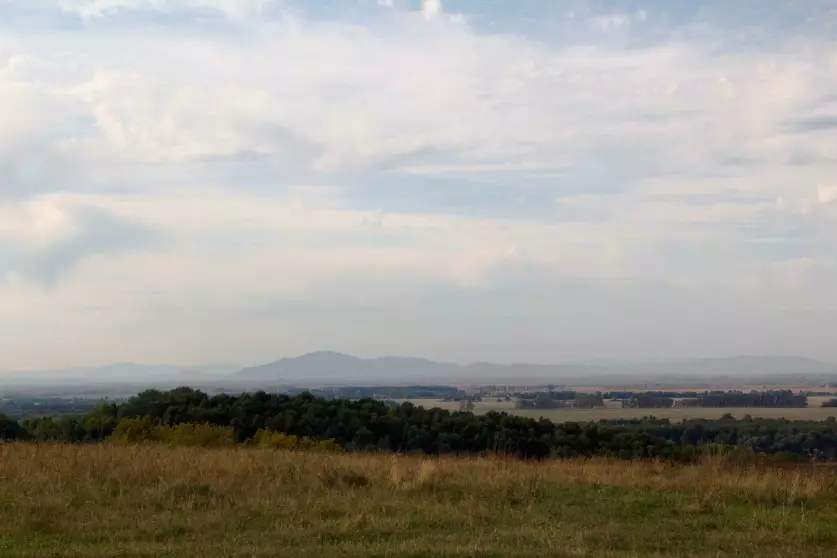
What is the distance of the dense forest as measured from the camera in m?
26.4

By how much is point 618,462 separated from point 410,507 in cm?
809

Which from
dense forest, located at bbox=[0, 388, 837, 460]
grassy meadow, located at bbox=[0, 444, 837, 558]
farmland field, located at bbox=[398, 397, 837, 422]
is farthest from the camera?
farmland field, located at bbox=[398, 397, 837, 422]

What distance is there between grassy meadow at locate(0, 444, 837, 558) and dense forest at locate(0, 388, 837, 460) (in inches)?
369

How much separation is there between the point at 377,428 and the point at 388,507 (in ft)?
58.3

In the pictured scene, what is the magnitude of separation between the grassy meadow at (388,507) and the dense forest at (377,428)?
9.37 meters

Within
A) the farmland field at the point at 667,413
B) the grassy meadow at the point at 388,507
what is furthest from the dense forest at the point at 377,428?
the grassy meadow at the point at 388,507

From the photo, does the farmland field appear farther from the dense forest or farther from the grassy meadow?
the grassy meadow

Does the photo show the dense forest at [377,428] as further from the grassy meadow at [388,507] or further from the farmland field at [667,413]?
the grassy meadow at [388,507]

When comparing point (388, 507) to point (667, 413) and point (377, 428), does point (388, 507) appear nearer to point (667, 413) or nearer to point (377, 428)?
point (377, 428)

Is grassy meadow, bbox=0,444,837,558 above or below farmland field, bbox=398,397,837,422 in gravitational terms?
above

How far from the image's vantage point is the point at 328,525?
10.9m

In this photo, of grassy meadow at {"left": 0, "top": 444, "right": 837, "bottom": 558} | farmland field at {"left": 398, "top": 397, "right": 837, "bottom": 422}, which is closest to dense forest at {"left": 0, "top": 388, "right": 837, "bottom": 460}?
farmland field at {"left": 398, "top": 397, "right": 837, "bottom": 422}

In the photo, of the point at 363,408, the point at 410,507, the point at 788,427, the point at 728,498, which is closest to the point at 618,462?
the point at 728,498

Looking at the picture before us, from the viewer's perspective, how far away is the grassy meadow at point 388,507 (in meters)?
9.95
